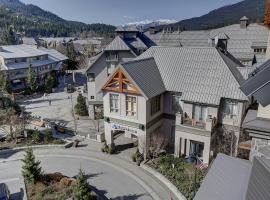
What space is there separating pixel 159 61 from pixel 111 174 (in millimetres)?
16040

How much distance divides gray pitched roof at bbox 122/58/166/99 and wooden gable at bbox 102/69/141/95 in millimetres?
753

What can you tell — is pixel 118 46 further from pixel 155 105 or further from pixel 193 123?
pixel 193 123

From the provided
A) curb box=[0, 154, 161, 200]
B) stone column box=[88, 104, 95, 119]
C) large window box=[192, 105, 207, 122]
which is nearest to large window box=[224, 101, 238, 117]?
large window box=[192, 105, 207, 122]

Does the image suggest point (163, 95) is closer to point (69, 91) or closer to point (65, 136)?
point (65, 136)

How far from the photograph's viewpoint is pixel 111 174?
2858cm

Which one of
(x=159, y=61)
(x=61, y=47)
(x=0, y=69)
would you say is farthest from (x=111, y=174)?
(x=61, y=47)

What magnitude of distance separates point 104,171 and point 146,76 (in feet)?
40.3

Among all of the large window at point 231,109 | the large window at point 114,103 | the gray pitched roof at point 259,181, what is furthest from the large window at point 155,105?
the gray pitched roof at point 259,181

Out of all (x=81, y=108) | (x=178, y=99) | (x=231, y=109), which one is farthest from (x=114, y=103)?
(x=81, y=108)

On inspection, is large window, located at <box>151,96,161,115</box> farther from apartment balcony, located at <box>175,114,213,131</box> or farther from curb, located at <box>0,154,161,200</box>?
curb, located at <box>0,154,161,200</box>

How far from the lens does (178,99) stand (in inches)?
1245

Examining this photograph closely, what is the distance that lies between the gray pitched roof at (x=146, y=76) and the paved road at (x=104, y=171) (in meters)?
9.06

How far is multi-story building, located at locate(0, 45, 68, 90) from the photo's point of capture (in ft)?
226

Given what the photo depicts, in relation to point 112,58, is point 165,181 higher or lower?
lower
